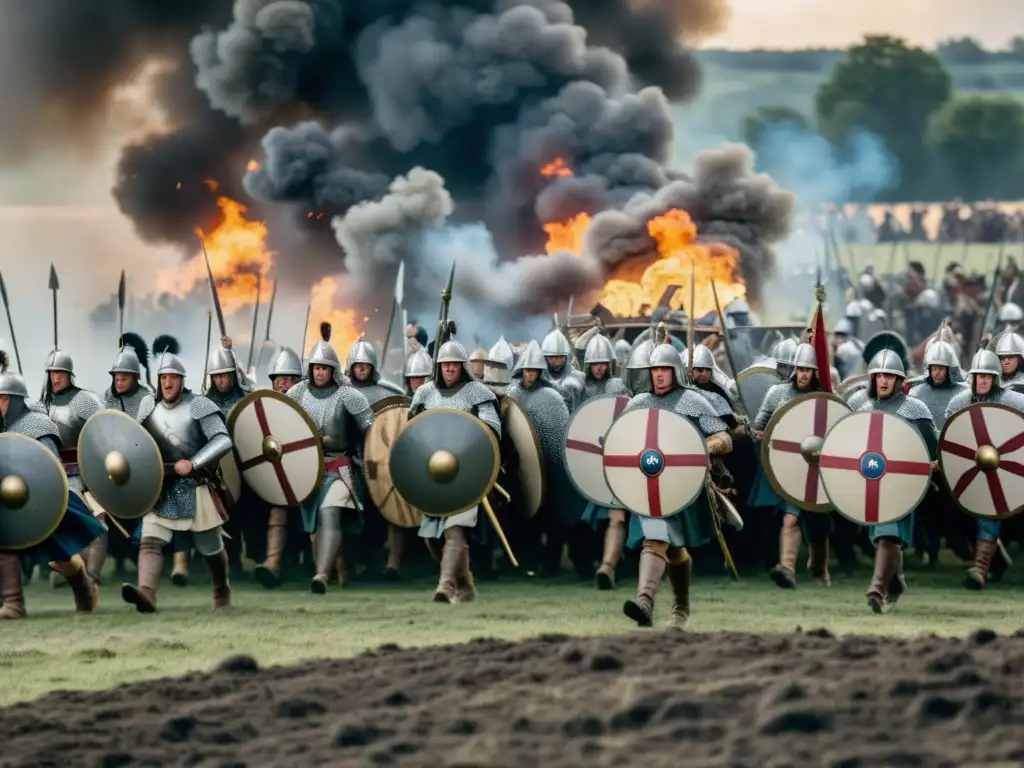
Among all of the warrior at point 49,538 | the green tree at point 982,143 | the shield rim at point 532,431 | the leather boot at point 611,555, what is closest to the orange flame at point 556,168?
the green tree at point 982,143

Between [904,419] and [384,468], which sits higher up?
[904,419]

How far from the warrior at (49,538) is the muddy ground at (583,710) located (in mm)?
2801

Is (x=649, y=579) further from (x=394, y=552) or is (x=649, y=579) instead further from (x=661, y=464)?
(x=394, y=552)

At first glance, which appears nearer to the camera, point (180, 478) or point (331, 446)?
point (180, 478)

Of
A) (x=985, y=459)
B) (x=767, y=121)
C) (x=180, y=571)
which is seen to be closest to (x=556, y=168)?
(x=767, y=121)

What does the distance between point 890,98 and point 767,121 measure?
3.23 metres

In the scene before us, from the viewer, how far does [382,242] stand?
27.9m

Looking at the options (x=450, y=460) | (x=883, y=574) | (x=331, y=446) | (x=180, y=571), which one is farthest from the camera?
(x=180, y=571)

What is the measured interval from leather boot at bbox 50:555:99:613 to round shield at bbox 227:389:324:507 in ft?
3.70

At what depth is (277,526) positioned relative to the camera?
12.1 metres

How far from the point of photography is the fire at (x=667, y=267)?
23922mm

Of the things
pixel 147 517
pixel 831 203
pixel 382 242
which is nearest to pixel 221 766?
pixel 147 517

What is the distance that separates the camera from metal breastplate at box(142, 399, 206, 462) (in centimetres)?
1057

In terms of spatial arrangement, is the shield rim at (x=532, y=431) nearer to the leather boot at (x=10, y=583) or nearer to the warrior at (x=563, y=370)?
the warrior at (x=563, y=370)
